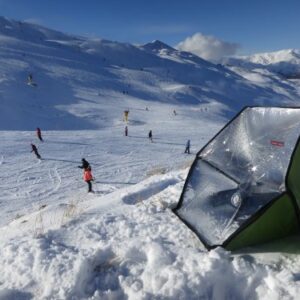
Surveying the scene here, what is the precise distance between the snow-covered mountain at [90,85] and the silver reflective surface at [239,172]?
3504 cm

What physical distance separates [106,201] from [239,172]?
8.16ft

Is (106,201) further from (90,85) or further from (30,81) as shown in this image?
(90,85)

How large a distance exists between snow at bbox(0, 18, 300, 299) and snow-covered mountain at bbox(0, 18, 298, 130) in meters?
0.31

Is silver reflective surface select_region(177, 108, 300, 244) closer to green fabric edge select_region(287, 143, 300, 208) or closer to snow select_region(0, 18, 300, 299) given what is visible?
green fabric edge select_region(287, 143, 300, 208)

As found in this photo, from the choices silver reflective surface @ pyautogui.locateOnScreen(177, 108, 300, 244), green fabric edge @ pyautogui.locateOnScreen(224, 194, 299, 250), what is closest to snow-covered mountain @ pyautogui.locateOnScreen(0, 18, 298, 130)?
silver reflective surface @ pyautogui.locateOnScreen(177, 108, 300, 244)

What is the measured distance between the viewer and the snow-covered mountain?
43375 millimetres

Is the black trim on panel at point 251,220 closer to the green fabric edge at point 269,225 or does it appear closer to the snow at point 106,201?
the green fabric edge at point 269,225

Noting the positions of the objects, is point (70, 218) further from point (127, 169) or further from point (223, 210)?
point (127, 169)

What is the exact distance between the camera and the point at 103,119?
42531 millimetres

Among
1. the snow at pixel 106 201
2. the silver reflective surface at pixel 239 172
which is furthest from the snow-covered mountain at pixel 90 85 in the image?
the silver reflective surface at pixel 239 172

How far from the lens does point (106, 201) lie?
675 cm

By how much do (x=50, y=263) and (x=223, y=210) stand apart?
2197 mm

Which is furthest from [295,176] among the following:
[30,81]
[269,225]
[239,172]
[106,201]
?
[30,81]

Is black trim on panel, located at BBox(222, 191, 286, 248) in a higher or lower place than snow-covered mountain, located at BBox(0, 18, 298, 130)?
higher
